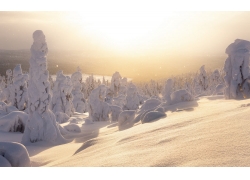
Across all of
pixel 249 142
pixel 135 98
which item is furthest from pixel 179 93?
pixel 135 98

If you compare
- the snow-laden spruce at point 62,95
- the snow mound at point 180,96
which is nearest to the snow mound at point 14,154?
the snow mound at point 180,96

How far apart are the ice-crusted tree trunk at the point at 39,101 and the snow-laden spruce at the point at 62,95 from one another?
11003mm

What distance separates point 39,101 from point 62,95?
11751mm

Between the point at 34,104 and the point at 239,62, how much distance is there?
30.1 ft

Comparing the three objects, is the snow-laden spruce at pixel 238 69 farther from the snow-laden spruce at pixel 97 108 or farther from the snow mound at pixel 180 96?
the snow-laden spruce at pixel 97 108

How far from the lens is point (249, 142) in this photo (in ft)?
7.13

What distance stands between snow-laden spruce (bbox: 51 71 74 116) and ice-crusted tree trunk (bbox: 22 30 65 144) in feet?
36.1

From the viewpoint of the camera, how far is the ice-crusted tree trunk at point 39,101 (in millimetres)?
9609

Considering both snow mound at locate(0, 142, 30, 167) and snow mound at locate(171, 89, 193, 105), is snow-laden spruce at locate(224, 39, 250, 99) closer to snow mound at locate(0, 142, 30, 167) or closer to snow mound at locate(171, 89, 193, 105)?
snow mound at locate(171, 89, 193, 105)

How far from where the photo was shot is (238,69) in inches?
422

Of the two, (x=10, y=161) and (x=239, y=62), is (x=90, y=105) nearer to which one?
(x=239, y=62)

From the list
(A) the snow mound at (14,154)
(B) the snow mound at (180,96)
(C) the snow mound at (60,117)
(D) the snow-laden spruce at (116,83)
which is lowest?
(C) the snow mound at (60,117)

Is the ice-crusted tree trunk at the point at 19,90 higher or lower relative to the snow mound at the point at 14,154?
higher

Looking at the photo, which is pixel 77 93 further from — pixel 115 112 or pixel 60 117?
A: pixel 115 112
